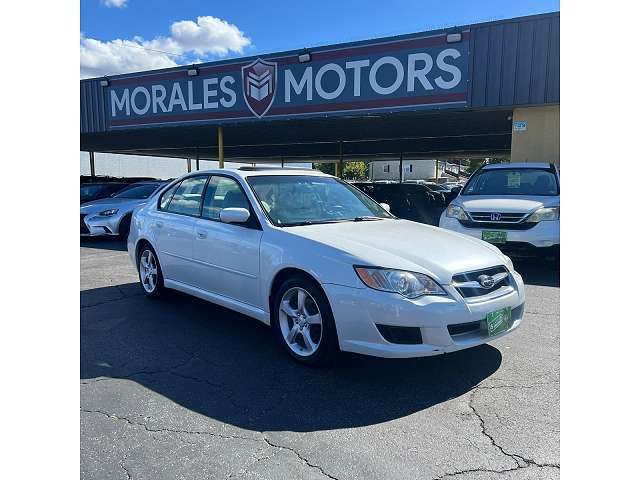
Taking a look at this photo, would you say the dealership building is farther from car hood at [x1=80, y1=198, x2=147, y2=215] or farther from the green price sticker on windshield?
car hood at [x1=80, y1=198, x2=147, y2=215]

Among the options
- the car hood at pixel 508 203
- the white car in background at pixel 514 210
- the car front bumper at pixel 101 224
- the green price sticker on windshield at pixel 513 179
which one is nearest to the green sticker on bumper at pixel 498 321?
the white car in background at pixel 514 210

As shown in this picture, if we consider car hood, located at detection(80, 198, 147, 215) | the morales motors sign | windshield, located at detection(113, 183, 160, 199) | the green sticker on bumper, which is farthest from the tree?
the green sticker on bumper

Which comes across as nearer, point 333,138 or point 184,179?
point 184,179

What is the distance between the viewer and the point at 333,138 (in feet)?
65.0

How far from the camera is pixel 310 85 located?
11922 mm

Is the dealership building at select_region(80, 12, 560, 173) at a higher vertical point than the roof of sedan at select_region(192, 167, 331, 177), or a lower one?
higher

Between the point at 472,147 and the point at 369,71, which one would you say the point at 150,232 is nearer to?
the point at 369,71

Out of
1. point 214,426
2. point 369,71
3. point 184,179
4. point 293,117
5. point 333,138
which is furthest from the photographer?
point 333,138

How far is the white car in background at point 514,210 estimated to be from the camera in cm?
682

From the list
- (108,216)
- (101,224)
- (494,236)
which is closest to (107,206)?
(108,216)

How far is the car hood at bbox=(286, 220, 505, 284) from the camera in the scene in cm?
330

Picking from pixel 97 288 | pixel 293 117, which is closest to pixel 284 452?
pixel 97 288

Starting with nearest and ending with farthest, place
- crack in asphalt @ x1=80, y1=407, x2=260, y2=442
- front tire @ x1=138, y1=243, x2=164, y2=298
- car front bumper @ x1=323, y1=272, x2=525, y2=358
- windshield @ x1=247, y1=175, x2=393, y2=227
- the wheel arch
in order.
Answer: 1. crack in asphalt @ x1=80, y1=407, x2=260, y2=442
2. car front bumper @ x1=323, y1=272, x2=525, y2=358
3. the wheel arch
4. windshield @ x1=247, y1=175, x2=393, y2=227
5. front tire @ x1=138, y1=243, x2=164, y2=298

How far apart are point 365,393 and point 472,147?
2226 centimetres
